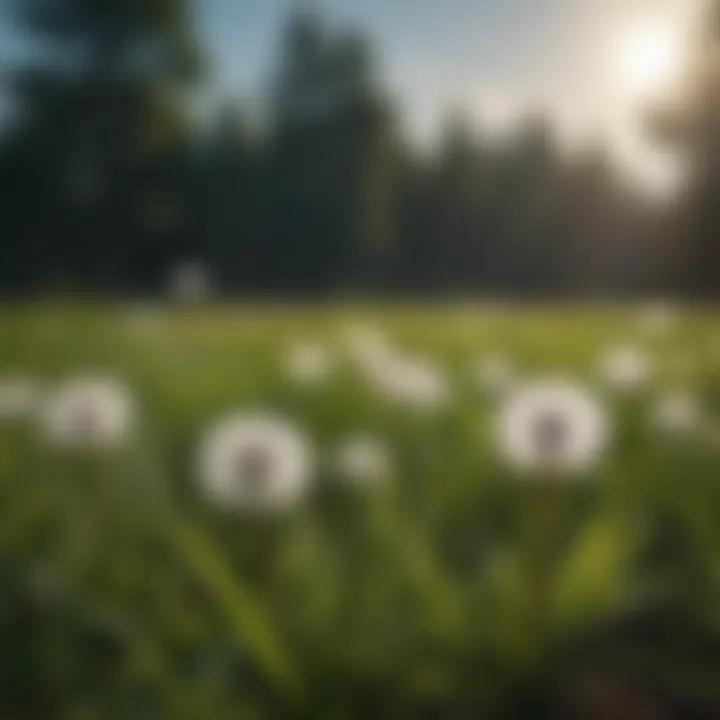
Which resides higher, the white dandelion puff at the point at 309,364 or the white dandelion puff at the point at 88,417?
the white dandelion puff at the point at 309,364

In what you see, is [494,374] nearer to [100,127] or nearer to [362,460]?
[362,460]

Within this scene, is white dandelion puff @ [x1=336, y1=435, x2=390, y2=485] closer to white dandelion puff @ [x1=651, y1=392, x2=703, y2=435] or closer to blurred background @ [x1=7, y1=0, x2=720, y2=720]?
blurred background @ [x1=7, y1=0, x2=720, y2=720]

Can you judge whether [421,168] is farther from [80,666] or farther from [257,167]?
[80,666]

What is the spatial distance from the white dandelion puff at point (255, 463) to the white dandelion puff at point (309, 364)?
3 cm

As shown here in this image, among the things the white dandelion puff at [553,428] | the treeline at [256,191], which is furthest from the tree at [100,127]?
the white dandelion puff at [553,428]

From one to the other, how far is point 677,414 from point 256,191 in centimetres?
28

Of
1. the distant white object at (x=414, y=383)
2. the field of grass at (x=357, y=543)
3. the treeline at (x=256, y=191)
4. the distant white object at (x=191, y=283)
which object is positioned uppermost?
the treeline at (x=256, y=191)

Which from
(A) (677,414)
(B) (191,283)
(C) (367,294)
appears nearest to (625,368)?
(A) (677,414)

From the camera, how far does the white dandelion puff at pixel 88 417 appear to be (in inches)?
21.1

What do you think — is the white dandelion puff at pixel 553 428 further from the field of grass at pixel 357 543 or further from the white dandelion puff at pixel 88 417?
the white dandelion puff at pixel 88 417

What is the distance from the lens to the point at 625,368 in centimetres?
57

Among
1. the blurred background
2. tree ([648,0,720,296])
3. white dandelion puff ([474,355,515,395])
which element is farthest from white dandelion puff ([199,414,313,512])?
tree ([648,0,720,296])

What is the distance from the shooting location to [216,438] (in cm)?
53

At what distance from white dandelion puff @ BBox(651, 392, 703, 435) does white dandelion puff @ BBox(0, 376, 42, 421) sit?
0.36m
